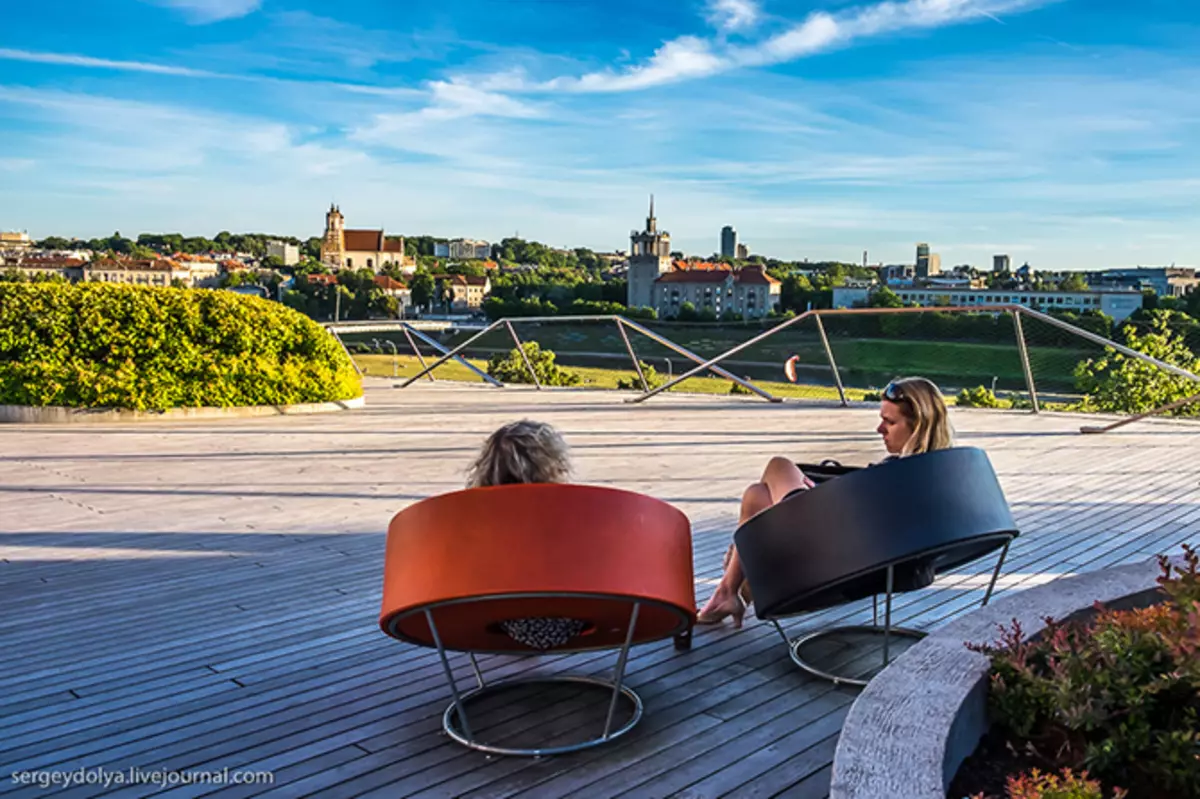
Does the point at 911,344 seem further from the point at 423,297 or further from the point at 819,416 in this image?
the point at 423,297

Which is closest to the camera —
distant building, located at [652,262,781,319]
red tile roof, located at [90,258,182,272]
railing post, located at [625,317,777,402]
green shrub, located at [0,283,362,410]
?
green shrub, located at [0,283,362,410]

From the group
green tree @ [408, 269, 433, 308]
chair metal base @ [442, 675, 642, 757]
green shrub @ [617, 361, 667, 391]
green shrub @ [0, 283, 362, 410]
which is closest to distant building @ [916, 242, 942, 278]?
green tree @ [408, 269, 433, 308]

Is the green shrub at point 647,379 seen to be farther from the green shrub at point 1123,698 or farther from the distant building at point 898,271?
the distant building at point 898,271

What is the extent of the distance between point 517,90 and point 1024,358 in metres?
35.2

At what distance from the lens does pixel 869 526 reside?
2.82 m

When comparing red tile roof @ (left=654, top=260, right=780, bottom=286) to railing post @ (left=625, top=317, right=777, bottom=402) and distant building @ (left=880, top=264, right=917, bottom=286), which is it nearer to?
distant building @ (left=880, top=264, right=917, bottom=286)

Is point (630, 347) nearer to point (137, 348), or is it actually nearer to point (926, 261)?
point (137, 348)

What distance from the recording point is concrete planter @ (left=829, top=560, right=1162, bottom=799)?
1808 mm

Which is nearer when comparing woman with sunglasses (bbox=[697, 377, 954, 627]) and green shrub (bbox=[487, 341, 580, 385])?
woman with sunglasses (bbox=[697, 377, 954, 627])

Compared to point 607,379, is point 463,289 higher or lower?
higher

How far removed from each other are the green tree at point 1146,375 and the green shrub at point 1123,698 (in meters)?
13.4

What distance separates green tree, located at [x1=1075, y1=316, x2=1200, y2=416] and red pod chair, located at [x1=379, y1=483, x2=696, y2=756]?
44.4 ft

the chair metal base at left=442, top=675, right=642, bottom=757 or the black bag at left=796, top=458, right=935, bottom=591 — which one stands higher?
the black bag at left=796, top=458, right=935, bottom=591

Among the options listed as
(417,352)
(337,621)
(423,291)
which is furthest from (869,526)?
(423,291)
